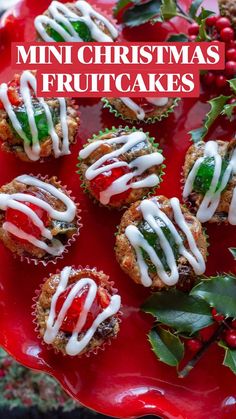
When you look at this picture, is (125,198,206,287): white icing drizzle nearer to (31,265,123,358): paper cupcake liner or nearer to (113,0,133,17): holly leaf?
(31,265,123,358): paper cupcake liner

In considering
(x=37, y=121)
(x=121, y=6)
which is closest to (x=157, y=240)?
(x=37, y=121)

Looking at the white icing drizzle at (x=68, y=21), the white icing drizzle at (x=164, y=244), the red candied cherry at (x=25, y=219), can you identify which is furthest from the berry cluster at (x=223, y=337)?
the white icing drizzle at (x=68, y=21)

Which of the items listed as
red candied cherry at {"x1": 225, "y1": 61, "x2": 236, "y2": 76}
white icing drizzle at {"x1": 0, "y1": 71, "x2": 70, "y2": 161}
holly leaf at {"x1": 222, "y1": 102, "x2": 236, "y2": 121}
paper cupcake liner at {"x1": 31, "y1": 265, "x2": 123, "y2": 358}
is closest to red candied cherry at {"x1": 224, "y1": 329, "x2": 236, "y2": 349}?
paper cupcake liner at {"x1": 31, "y1": 265, "x2": 123, "y2": 358}

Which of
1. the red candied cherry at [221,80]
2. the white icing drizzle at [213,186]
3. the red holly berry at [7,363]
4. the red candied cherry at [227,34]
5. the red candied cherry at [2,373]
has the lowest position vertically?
the red candied cherry at [2,373]

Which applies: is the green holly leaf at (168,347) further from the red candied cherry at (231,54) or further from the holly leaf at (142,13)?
the holly leaf at (142,13)

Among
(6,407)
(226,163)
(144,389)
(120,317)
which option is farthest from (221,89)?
(6,407)
